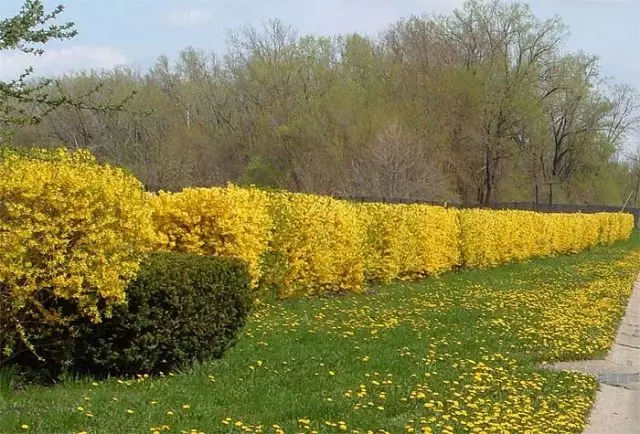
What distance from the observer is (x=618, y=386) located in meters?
7.73

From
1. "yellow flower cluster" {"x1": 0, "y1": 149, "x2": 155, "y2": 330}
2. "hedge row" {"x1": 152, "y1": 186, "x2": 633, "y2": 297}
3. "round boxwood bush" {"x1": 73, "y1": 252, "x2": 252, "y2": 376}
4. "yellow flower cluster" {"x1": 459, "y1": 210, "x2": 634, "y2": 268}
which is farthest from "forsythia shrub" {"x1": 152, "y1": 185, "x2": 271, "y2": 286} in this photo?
"yellow flower cluster" {"x1": 459, "y1": 210, "x2": 634, "y2": 268}

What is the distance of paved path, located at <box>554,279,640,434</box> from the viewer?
6215 mm

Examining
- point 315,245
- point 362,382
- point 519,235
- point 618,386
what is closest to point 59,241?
point 362,382

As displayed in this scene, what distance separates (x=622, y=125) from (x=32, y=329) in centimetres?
6616

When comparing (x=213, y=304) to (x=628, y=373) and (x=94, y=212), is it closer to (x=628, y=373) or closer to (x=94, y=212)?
(x=94, y=212)

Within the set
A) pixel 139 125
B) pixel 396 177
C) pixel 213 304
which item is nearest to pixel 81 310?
pixel 213 304

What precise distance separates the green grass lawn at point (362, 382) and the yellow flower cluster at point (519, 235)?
27.0 feet

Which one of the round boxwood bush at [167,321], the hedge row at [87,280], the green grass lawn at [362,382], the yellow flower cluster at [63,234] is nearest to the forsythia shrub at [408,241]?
the green grass lawn at [362,382]

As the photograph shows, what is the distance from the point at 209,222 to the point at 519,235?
17043mm

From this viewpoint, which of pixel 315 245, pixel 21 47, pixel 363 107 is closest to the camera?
pixel 21 47

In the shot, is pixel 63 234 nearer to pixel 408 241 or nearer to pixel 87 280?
pixel 87 280

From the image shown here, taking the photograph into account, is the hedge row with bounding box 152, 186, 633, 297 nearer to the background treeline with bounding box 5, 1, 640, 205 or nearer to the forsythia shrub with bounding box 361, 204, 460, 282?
the forsythia shrub with bounding box 361, 204, 460, 282

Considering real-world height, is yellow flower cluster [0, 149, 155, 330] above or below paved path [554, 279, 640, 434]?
above

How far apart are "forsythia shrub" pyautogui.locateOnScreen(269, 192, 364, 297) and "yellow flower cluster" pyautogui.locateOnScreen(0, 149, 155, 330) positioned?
604 cm
